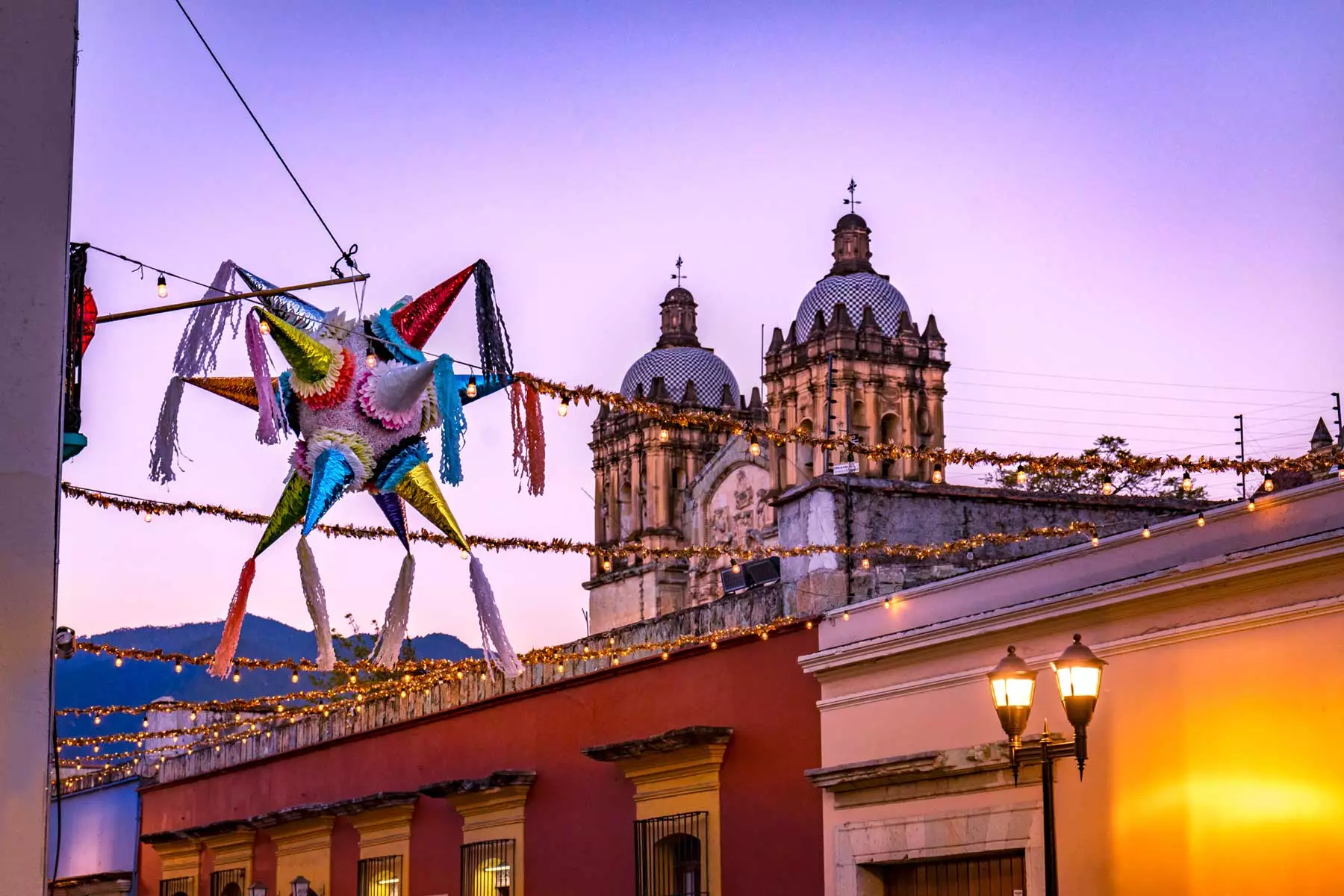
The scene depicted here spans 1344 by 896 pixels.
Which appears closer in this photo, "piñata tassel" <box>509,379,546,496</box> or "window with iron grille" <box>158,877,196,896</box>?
"piñata tassel" <box>509,379,546,496</box>

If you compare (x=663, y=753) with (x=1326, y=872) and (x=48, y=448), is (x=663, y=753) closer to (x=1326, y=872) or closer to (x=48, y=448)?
(x=1326, y=872)

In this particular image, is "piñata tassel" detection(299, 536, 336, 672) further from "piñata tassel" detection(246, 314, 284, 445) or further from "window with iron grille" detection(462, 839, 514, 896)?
"window with iron grille" detection(462, 839, 514, 896)

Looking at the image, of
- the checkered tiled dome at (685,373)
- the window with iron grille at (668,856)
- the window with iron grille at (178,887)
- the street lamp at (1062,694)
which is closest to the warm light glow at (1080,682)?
the street lamp at (1062,694)

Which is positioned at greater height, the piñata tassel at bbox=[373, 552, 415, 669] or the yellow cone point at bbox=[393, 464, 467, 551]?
the yellow cone point at bbox=[393, 464, 467, 551]

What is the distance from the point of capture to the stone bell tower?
4722 centimetres

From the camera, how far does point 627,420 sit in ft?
187

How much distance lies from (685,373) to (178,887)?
33.9 m

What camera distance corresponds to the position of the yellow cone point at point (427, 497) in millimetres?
9500

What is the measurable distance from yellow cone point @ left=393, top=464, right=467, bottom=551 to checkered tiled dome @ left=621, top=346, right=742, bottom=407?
45326 mm

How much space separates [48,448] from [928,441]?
42.1m

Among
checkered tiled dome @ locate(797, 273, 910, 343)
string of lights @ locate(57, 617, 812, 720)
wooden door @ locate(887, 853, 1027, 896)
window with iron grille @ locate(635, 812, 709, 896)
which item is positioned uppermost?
checkered tiled dome @ locate(797, 273, 910, 343)

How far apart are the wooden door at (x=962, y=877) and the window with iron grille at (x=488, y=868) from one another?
499 centimetres

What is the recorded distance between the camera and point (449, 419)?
938 cm

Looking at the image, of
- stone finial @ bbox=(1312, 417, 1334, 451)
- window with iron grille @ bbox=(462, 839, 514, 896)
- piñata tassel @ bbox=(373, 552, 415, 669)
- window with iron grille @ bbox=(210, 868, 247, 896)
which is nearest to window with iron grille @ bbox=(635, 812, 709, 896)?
window with iron grille @ bbox=(462, 839, 514, 896)
